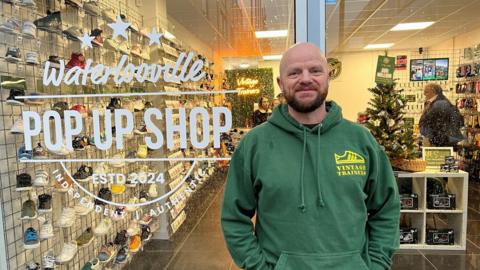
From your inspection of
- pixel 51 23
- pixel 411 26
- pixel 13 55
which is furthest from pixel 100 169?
pixel 411 26

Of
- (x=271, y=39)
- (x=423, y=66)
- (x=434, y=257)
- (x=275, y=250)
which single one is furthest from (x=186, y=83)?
(x=423, y=66)

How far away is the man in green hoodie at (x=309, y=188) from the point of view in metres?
1.34

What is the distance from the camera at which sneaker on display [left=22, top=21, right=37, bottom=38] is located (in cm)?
229

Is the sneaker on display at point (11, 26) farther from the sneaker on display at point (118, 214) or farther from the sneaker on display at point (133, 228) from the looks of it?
the sneaker on display at point (133, 228)

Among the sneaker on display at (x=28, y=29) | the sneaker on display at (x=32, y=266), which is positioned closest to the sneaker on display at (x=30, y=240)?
the sneaker on display at (x=32, y=266)

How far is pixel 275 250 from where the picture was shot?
1383mm

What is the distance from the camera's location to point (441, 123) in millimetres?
5027

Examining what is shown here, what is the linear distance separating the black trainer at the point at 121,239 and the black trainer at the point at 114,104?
82cm

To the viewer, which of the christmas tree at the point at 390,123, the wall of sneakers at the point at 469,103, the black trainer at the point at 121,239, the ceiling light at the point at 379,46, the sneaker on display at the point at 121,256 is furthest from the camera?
the ceiling light at the point at 379,46

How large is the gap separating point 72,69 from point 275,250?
162 centimetres

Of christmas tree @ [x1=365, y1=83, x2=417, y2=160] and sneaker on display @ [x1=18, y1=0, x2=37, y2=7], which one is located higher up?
sneaker on display @ [x1=18, y1=0, x2=37, y2=7]

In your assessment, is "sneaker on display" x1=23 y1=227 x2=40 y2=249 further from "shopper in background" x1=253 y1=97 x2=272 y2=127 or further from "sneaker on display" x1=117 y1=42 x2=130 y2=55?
"shopper in background" x1=253 y1=97 x2=272 y2=127

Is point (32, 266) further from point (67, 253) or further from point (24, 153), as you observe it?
point (24, 153)

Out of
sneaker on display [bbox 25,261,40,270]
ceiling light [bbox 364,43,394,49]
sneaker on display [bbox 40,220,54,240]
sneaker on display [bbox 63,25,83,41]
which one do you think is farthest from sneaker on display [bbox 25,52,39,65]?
ceiling light [bbox 364,43,394,49]
